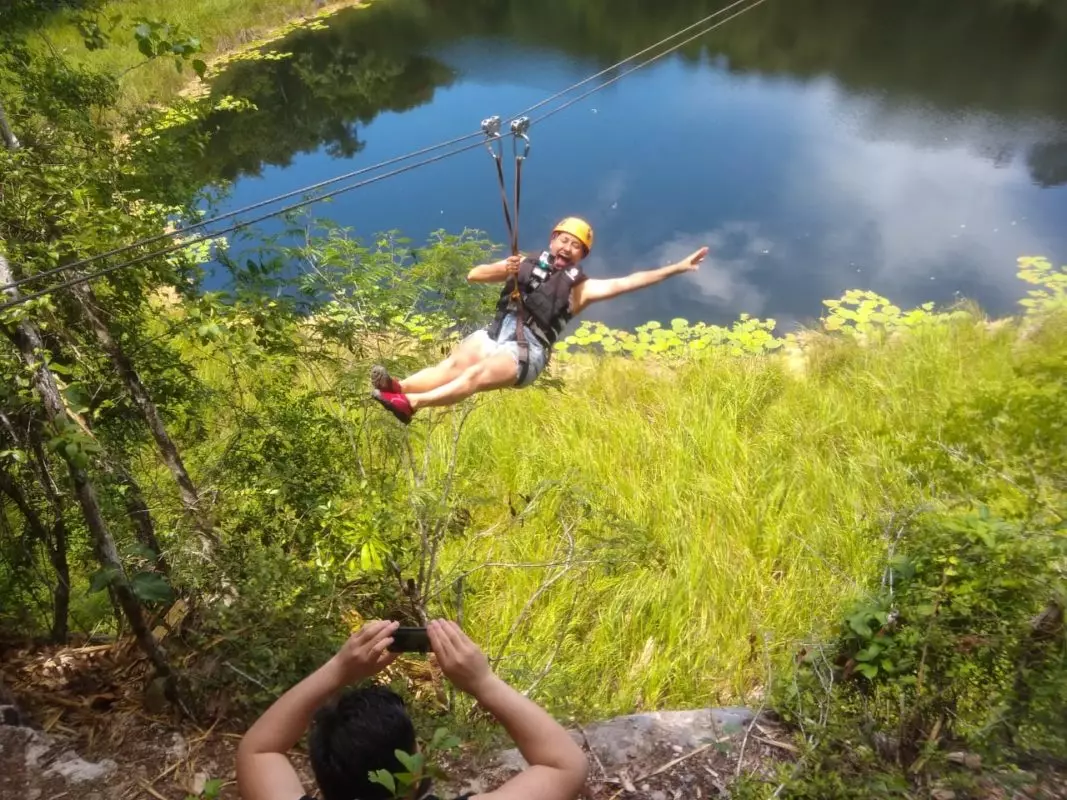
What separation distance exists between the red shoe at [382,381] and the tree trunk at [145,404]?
2.23 ft

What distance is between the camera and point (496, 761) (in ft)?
8.03

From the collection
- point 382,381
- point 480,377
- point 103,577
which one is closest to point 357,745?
point 103,577

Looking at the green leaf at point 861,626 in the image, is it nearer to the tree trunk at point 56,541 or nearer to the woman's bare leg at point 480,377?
the woman's bare leg at point 480,377

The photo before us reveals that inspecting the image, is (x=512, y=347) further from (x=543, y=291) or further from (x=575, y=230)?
(x=575, y=230)

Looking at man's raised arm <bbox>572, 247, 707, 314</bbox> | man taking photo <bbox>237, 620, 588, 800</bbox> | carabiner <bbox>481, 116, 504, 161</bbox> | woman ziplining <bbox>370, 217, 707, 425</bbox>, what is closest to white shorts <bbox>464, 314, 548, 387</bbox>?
woman ziplining <bbox>370, 217, 707, 425</bbox>

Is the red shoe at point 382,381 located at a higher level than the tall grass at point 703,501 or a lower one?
higher

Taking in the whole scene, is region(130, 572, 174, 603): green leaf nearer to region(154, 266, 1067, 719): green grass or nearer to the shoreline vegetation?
the shoreline vegetation

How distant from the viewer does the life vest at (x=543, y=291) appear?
288 cm

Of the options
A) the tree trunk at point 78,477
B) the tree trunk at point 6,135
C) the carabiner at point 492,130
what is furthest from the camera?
the carabiner at point 492,130

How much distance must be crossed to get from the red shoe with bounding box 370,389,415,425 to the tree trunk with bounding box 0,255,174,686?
3.01 feet

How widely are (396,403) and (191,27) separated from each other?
1011 cm

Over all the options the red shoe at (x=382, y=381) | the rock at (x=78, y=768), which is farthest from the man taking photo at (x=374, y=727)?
the red shoe at (x=382, y=381)

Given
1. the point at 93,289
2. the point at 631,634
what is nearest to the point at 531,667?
the point at 631,634

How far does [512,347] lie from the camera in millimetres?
2893
